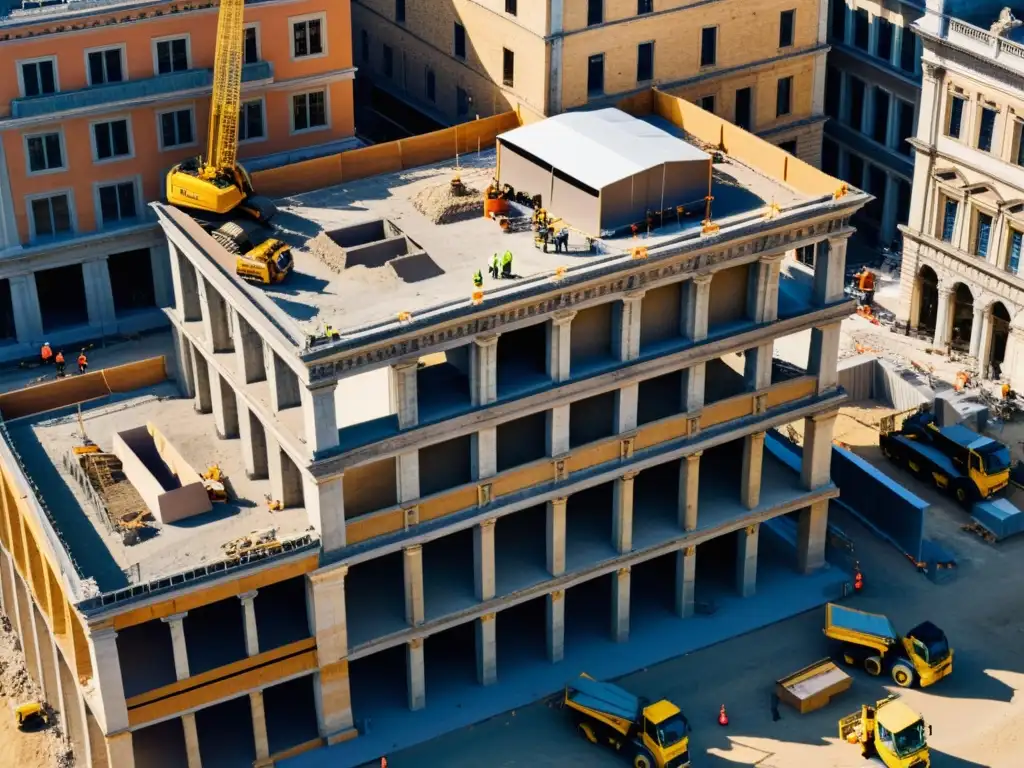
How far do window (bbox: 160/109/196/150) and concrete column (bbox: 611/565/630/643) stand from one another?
37.0 meters

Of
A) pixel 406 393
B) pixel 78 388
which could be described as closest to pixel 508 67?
pixel 78 388

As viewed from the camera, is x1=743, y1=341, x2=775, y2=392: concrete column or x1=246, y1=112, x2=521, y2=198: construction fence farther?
x1=246, y1=112, x2=521, y2=198: construction fence

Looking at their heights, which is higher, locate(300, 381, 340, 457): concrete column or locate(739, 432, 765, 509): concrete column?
locate(300, 381, 340, 457): concrete column

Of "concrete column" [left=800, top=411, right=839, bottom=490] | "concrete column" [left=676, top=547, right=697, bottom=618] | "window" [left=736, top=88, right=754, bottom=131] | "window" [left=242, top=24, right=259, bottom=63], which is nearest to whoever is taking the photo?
"concrete column" [left=676, top=547, right=697, bottom=618]

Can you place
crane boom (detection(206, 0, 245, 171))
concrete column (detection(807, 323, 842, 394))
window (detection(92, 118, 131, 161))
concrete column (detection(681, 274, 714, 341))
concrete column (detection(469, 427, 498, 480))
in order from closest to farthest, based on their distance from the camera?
concrete column (detection(469, 427, 498, 480)) → concrete column (detection(681, 274, 714, 341)) → concrete column (detection(807, 323, 842, 394)) → crane boom (detection(206, 0, 245, 171)) → window (detection(92, 118, 131, 161))

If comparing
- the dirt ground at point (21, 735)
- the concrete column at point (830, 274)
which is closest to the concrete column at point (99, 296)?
the dirt ground at point (21, 735)

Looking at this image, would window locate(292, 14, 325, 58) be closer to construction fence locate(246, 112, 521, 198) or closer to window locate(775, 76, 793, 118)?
construction fence locate(246, 112, 521, 198)

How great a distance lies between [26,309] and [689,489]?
4109 cm

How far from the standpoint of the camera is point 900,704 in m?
79.8

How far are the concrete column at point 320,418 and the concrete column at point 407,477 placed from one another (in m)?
3.47

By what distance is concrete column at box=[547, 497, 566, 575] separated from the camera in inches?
3223

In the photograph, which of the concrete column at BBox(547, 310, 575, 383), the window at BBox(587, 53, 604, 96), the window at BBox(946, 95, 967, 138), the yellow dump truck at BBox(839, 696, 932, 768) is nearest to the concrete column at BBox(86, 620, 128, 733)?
the concrete column at BBox(547, 310, 575, 383)

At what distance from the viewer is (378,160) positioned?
90688 mm

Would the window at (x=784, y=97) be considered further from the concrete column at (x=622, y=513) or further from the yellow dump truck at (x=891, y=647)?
the yellow dump truck at (x=891, y=647)
